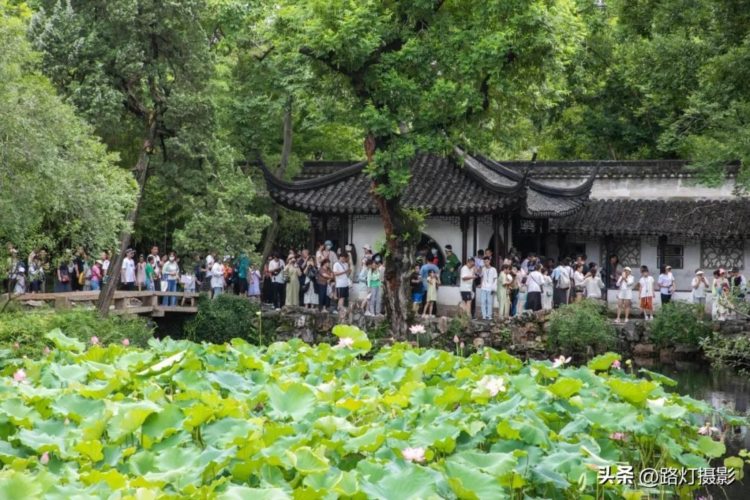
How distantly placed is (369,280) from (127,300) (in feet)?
17.9

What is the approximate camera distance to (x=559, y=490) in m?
7.48

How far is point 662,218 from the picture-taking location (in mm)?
28500

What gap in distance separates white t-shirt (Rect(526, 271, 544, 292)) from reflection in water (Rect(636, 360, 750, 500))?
2.66 meters

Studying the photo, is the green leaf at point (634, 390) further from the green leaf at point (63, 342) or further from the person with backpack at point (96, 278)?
the person with backpack at point (96, 278)

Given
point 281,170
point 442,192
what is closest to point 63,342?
point 442,192

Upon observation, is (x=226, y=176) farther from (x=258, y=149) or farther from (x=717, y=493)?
(x=717, y=493)

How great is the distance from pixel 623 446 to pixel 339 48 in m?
13.0

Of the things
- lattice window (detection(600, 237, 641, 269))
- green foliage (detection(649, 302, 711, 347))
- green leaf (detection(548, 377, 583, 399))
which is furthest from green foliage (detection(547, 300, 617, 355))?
green leaf (detection(548, 377, 583, 399))

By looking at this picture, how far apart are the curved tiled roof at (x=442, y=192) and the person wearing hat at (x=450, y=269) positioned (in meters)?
1.09

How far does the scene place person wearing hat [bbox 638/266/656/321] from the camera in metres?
25.4

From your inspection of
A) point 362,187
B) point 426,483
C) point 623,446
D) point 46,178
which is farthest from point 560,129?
point 426,483

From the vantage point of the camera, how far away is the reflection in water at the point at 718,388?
14.9 metres

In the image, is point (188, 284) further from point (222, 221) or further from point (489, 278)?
point (489, 278)

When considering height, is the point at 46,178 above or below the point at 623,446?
above
